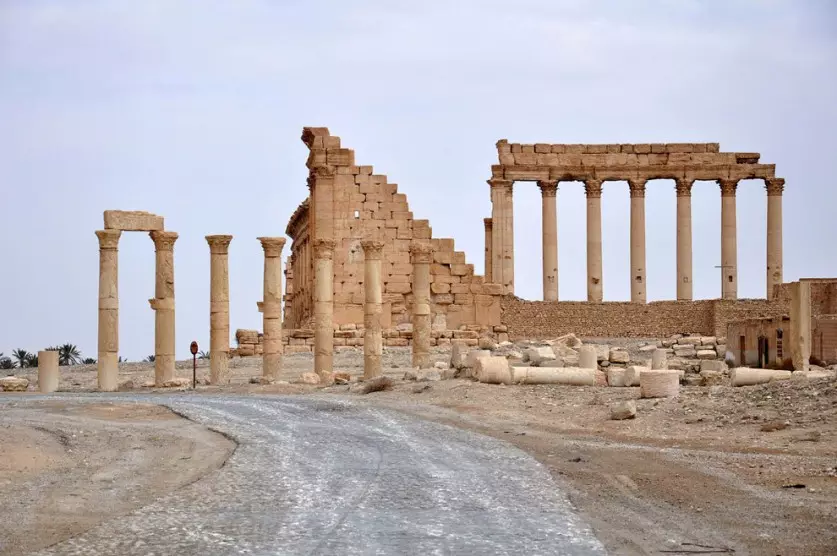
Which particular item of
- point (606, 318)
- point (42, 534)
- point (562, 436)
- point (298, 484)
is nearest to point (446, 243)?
point (606, 318)

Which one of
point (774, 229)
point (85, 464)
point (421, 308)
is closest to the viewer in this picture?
point (85, 464)

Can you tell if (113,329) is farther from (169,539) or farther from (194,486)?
(169,539)

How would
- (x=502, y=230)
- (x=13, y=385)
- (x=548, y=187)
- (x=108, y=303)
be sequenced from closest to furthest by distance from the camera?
(x=13, y=385) < (x=108, y=303) < (x=502, y=230) < (x=548, y=187)

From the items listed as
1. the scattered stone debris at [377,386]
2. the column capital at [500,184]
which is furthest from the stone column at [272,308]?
the column capital at [500,184]

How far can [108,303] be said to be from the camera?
36625 millimetres

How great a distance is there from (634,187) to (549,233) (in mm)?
3958

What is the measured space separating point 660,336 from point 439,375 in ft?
65.4

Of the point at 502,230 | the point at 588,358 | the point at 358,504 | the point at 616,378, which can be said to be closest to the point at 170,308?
the point at 588,358

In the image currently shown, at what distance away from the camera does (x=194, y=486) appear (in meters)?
16.7

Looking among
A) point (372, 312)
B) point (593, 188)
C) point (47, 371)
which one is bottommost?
point (47, 371)

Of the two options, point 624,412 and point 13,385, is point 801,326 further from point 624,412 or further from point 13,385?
point 13,385

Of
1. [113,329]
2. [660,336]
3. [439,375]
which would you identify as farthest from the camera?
[660,336]

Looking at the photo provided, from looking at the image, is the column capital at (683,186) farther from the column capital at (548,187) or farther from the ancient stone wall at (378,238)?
the ancient stone wall at (378,238)

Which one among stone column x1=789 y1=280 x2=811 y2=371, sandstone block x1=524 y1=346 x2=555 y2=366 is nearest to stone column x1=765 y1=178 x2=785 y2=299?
sandstone block x1=524 y1=346 x2=555 y2=366
